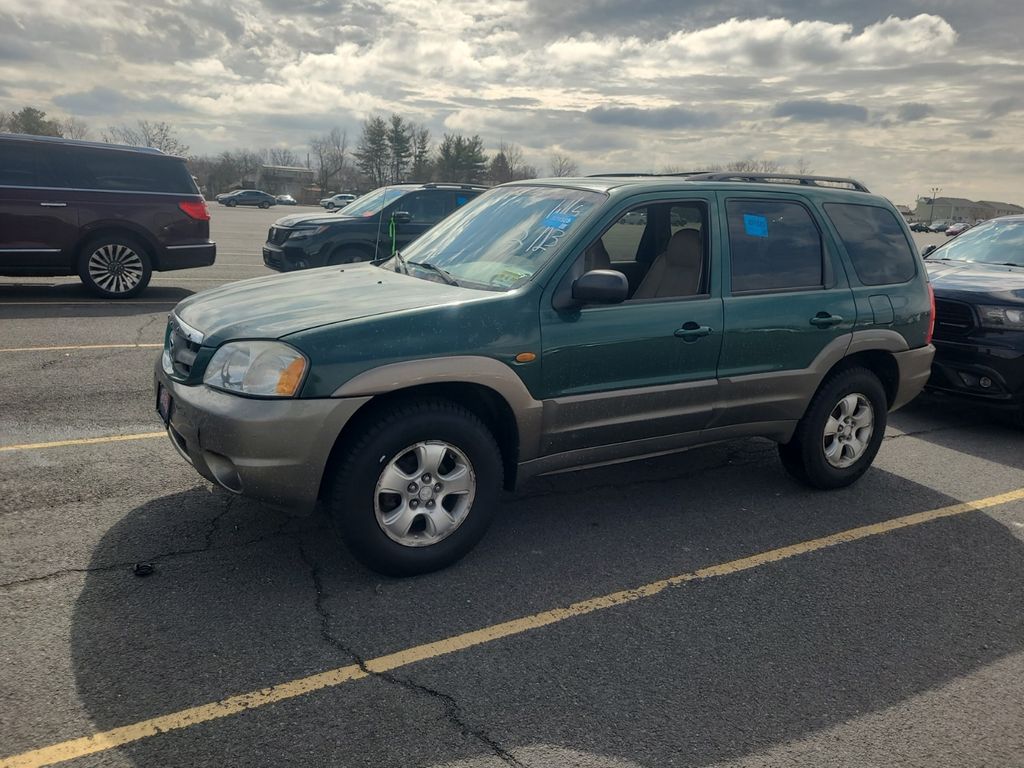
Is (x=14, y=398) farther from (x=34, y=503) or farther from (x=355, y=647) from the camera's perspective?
(x=355, y=647)

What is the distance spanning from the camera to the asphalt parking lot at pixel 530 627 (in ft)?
8.87

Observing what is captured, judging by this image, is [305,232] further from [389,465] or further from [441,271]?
[389,465]

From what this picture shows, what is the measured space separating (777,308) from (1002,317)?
323cm

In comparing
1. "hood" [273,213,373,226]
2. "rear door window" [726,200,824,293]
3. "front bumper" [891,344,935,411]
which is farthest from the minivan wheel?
"front bumper" [891,344,935,411]

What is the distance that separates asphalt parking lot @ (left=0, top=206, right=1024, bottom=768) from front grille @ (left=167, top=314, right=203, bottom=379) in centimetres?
86

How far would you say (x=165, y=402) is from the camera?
3855 millimetres

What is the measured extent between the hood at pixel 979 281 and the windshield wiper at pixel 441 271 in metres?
4.87

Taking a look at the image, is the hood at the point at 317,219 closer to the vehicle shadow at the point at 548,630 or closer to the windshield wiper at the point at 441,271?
the windshield wiper at the point at 441,271

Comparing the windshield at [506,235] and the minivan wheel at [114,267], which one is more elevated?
the windshield at [506,235]

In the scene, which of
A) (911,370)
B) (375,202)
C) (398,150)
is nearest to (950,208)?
(398,150)

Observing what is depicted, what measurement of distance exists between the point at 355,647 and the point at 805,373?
3.04 m

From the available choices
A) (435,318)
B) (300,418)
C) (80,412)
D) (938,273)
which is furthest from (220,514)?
(938,273)

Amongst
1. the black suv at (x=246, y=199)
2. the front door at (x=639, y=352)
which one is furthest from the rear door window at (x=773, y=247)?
the black suv at (x=246, y=199)

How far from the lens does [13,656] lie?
9.71 ft
